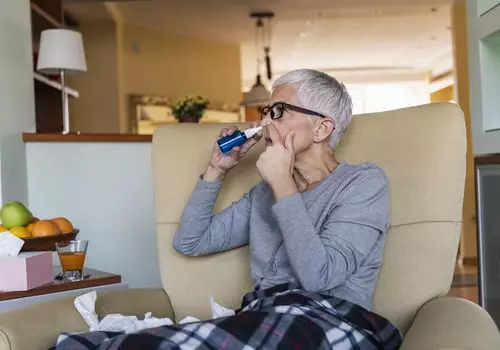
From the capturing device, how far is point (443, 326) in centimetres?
126

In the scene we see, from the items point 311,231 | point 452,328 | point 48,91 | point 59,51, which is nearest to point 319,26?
point 48,91

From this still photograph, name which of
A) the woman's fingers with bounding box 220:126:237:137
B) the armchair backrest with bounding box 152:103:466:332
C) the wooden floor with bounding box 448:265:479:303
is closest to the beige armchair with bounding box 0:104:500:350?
the armchair backrest with bounding box 152:103:466:332

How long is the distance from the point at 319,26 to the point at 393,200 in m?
6.10

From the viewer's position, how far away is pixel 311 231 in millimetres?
1338

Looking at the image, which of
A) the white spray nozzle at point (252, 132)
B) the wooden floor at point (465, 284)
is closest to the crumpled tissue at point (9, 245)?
the white spray nozzle at point (252, 132)

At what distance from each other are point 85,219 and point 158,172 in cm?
134

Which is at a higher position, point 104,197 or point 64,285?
point 104,197

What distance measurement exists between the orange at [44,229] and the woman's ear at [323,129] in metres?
0.89

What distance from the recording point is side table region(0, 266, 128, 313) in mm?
1635

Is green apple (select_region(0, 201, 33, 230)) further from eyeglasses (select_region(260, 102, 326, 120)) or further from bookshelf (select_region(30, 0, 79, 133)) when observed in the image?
bookshelf (select_region(30, 0, 79, 133))

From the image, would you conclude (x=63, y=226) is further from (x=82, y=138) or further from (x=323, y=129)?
(x=82, y=138)

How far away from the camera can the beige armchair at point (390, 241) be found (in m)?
1.34

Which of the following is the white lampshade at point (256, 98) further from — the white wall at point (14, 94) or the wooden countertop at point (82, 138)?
the white wall at point (14, 94)

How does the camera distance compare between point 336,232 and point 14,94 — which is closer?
point 336,232
